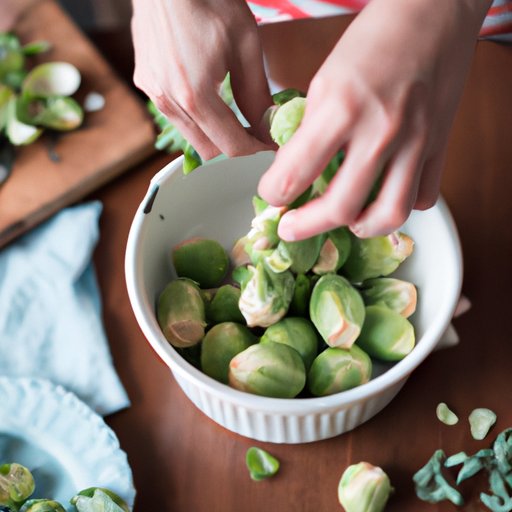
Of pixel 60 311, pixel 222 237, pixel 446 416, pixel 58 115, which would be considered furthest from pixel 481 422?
pixel 58 115

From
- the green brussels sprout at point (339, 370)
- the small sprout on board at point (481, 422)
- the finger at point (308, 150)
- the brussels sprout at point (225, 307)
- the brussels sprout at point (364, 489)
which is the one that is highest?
the finger at point (308, 150)

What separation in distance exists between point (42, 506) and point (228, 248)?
0.23m

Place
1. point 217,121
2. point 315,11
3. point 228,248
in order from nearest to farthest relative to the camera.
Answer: point 217,121
point 228,248
point 315,11

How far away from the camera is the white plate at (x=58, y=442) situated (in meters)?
0.58

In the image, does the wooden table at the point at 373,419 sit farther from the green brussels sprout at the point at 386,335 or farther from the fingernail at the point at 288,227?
the fingernail at the point at 288,227

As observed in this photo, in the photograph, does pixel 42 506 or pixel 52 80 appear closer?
pixel 42 506

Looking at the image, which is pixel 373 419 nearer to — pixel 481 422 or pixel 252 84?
pixel 481 422

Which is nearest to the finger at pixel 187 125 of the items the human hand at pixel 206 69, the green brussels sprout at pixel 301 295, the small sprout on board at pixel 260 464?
the human hand at pixel 206 69

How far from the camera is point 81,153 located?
2.51 ft

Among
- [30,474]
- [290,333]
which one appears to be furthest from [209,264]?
[30,474]

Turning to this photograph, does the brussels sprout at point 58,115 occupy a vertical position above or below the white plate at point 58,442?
above

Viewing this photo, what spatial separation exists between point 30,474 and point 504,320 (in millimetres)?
376

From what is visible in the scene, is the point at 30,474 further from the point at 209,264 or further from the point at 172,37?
the point at 172,37

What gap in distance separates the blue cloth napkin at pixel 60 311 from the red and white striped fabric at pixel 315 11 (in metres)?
0.24
